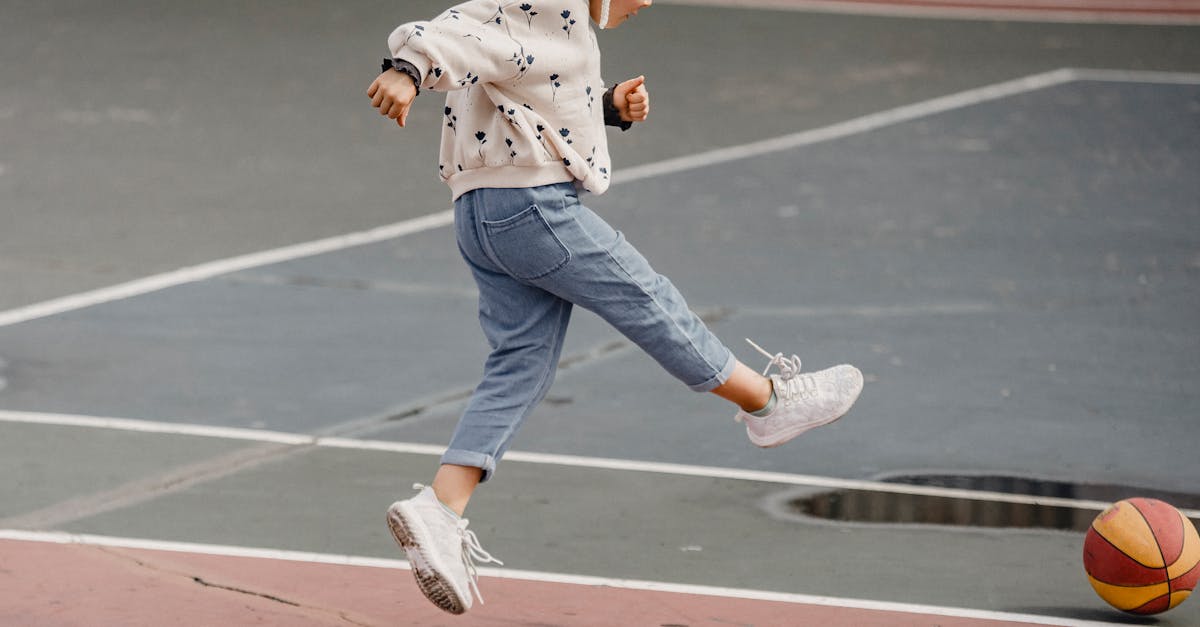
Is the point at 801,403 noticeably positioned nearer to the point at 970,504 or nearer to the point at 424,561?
the point at 424,561

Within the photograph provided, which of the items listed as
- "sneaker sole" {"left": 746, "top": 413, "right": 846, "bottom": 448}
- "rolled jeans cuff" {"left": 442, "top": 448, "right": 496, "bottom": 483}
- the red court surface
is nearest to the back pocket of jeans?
"rolled jeans cuff" {"left": 442, "top": 448, "right": 496, "bottom": 483}

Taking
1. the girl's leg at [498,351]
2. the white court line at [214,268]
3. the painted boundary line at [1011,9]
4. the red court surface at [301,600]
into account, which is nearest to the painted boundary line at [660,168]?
the white court line at [214,268]

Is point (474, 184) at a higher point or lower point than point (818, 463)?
higher

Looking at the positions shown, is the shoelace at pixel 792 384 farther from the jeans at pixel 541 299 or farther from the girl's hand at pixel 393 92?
the girl's hand at pixel 393 92

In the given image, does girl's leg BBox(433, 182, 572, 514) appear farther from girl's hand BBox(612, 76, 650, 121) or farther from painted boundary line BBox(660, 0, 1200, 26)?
painted boundary line BBox(660, 0, 1200, 26)

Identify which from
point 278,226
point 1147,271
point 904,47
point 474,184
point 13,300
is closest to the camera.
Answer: point 474,184

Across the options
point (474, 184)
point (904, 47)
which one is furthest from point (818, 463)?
point (904, 47)

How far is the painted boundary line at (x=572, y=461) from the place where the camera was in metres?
7.38

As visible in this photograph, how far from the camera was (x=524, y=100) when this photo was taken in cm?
546

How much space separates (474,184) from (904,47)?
1606cm

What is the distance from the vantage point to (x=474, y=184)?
5.54m

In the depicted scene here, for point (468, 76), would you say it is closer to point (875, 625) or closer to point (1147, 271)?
point (875, 625)

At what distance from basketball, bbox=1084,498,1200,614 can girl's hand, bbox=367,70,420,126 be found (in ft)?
8.52

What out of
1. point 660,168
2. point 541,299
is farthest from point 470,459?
point 660,168
